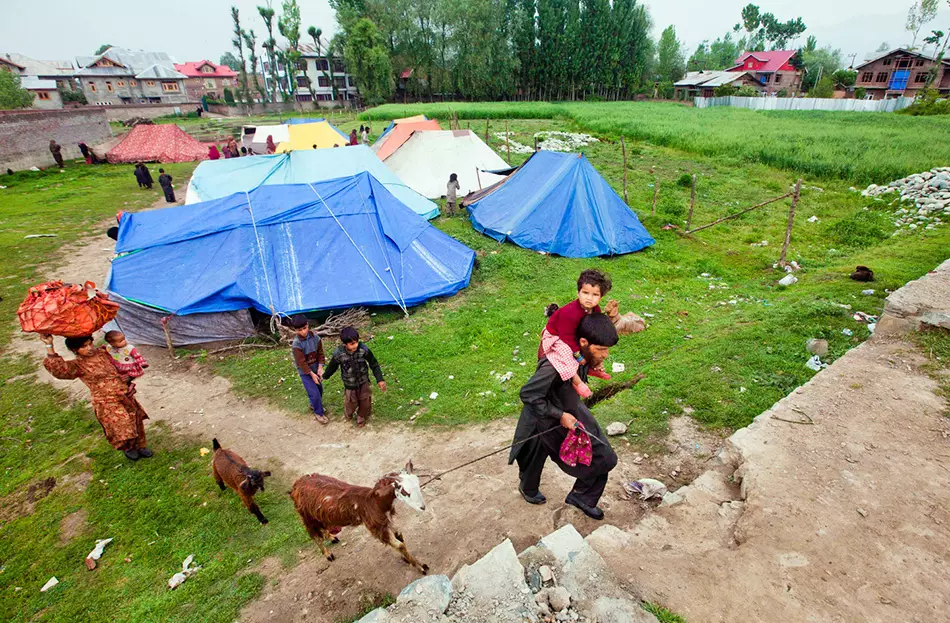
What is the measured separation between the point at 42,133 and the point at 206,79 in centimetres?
4699

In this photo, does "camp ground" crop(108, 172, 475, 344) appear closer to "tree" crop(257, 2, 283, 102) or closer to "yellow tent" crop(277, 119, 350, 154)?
"yellow tent" crop(277, 119, 350, 154)

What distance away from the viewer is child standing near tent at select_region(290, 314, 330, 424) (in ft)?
15.9

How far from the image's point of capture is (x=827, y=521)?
300 cm

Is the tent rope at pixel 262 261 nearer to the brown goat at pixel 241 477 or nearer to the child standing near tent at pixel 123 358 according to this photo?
the child standing near tent at pixel 123 358

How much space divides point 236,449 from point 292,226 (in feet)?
13.1

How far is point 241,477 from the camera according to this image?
3.76 metres

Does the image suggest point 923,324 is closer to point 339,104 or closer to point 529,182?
point 529,182

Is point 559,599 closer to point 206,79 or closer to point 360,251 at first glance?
point 360,251

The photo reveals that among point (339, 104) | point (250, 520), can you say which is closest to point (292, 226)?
point (250, 520)

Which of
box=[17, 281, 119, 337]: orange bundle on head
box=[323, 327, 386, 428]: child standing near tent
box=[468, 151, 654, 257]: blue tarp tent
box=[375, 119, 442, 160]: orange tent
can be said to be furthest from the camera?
box=[375, 119, 442, 160]: orange tent

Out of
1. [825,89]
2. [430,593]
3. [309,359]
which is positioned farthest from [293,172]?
[825,89]

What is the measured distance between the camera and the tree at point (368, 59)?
39688 mm

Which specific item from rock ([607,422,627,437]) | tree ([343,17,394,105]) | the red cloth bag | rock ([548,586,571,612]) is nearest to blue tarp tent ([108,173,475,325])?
rock ([607,422,627,437])

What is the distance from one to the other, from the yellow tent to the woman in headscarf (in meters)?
17.3
